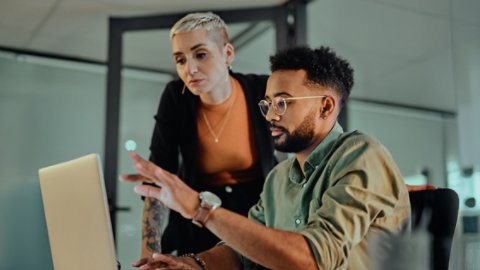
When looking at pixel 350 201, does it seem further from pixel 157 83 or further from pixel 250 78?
pixel 157 83

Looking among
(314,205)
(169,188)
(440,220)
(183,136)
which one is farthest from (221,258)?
(183,136)

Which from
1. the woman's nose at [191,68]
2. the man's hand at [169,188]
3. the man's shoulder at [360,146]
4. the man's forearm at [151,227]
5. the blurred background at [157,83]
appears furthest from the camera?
the blurred background at [157,83]

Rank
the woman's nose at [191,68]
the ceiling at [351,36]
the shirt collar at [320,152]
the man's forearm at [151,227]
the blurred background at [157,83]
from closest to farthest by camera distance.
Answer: the shirt collar at [320,152] → the man's forearm at [151,227] → the woman's nose at [191,68] → the blurred background at [157,83] → the ceiling at [351,36]

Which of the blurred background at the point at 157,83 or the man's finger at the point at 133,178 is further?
the blurred background at the point at 157,83

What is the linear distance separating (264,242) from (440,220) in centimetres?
34

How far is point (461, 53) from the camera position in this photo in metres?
3.21

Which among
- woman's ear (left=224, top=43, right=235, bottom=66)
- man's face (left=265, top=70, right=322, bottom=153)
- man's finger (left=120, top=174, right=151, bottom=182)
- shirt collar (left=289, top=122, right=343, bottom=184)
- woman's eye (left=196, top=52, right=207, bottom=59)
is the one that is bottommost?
man's finger (left=120, top=174, right=151, bottom=182)

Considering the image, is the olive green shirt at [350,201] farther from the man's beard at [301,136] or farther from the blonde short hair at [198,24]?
the blonde short hair at [198,24]

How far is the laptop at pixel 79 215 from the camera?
3.60 feet

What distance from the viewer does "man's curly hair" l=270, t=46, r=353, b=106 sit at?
1.36 m

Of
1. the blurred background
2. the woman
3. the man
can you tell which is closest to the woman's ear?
the woman

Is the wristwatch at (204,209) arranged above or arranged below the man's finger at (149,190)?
below

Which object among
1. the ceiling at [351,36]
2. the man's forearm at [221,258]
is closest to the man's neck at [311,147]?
the man's forearm at [221,258]

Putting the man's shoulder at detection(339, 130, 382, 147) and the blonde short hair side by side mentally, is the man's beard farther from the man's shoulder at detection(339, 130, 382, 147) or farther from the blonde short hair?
the blonde short hair
